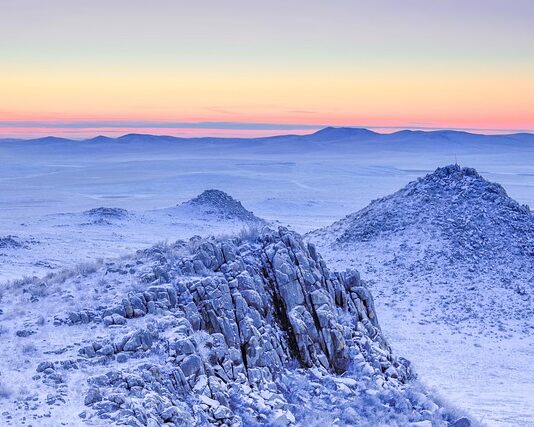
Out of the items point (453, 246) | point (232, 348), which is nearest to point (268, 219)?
point (453, 246)

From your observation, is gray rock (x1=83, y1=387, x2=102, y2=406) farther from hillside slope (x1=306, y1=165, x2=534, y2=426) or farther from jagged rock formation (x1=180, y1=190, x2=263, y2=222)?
jagged rock formation (x1=180, y1=190, x2=263, y2=222)

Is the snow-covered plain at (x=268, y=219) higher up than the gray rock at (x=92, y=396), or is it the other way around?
the gray rock at (x=92, y=396)

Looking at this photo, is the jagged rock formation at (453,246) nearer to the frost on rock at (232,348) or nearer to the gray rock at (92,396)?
the frost on rock at (232,348)

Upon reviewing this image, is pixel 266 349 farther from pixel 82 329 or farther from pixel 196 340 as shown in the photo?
pixel 82 329

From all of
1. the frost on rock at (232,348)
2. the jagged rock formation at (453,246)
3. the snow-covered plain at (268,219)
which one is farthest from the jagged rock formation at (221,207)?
the frost on rock at (232,348)

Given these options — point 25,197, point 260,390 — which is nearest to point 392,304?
point 260,390

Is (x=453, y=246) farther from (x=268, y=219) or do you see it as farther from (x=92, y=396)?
(x=268, y=219)
